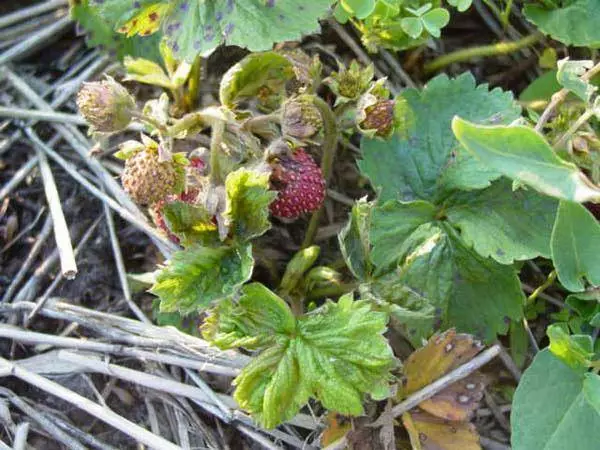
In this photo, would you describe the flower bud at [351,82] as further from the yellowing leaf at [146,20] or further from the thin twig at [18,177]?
the thin twig at [18,177]

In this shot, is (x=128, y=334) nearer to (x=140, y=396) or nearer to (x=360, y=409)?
(x=140, y=396)

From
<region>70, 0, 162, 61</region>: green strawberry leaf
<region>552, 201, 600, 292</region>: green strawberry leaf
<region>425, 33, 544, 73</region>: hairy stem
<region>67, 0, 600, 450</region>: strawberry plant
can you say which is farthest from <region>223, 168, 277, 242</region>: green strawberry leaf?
<region>425, 33, 544, 73</region>: hairy stem

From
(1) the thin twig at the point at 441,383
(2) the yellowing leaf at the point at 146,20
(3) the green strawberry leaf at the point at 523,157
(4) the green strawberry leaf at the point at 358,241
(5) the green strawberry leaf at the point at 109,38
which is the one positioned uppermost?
(2) the yellowing leaf at the point at 146,20

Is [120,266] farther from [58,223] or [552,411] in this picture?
[552,411]

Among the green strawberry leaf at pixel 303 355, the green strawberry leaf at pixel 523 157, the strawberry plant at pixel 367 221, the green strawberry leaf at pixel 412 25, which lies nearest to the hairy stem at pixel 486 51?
the strawberry plant at pixel 367 221

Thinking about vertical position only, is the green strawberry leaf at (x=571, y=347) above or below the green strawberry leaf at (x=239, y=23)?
below

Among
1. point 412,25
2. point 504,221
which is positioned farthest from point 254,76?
point 504,221
